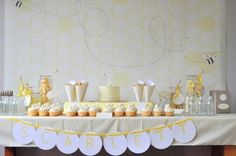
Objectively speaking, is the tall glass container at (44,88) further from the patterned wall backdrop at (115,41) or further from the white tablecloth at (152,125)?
the white tablecloth at (152,125)

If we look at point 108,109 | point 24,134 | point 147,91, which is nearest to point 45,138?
point 24,134

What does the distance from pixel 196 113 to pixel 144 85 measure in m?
0.47

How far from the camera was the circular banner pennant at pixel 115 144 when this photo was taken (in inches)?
97.3

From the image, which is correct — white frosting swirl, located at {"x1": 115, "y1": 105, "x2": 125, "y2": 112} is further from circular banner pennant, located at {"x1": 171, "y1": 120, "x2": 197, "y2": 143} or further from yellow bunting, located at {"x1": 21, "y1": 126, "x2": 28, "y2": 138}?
yellow bunting, located at {"x1": 21, "y1": 126, "x2": 28, "y2": 138}

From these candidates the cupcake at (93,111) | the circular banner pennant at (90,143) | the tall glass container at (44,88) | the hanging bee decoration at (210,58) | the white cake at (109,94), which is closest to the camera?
the circular banner pennant at (90,143)

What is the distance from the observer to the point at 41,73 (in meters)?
3.07

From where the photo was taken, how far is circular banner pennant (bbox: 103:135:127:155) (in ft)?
8.11

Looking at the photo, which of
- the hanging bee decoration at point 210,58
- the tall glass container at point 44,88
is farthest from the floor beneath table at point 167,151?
the hanging bee decoration at point 210,58

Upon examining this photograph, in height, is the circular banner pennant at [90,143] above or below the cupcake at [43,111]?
below

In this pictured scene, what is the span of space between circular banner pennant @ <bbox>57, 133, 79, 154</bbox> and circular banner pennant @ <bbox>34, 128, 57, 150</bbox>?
0.04 metres

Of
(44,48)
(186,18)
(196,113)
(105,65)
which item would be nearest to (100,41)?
(105,65)

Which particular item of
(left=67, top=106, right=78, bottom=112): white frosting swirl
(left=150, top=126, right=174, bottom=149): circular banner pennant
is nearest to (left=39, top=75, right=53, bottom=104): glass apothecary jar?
(left=67, top=106, right=78, bottom=112): white frosting swirl

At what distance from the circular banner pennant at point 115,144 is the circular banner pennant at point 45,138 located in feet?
1.22

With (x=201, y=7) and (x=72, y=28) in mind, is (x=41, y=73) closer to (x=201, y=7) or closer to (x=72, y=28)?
(x=72, y=28)
